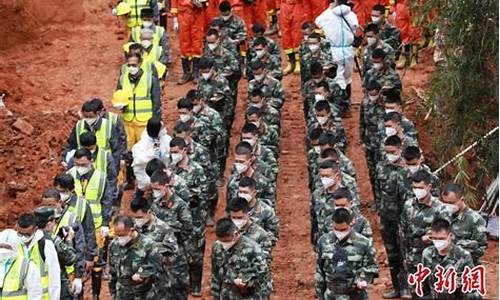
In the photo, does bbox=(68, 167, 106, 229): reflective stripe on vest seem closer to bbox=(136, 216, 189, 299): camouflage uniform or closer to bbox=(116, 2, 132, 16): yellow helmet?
bbox=(136, 216, 189, 299): camouflage uniform

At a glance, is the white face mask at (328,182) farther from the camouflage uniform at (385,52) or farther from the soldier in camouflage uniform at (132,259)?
the camouflage uniform at (385,52)

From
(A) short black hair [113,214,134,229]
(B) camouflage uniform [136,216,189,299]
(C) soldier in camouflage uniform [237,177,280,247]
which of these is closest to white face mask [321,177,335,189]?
(C) soldier in camouflage uniform [237,177,280,247]

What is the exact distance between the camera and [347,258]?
37.0ft

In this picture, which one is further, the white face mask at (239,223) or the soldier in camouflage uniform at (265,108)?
the soldier in camouflage uniform at (265,108)

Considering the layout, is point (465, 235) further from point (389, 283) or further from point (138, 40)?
point (138, 40)

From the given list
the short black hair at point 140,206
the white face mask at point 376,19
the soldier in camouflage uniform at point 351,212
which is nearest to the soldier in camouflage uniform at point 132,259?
the short black hair at point 140,206

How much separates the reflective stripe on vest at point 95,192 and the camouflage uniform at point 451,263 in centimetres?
411

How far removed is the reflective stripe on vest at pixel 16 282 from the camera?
11203 mm

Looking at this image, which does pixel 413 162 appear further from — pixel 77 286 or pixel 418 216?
pixel 77 286

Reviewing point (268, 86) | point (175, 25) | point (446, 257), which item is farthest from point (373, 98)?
point (175, 25)

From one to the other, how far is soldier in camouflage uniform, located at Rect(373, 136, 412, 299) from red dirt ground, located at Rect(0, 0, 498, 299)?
402 millimetres

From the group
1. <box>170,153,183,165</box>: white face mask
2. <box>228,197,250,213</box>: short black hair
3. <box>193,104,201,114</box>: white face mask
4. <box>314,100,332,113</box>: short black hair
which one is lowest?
<box>228,197,250,213</box>: short black hair

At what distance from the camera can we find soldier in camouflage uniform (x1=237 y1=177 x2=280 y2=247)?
12.4 m

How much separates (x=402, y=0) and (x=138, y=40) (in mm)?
4729
